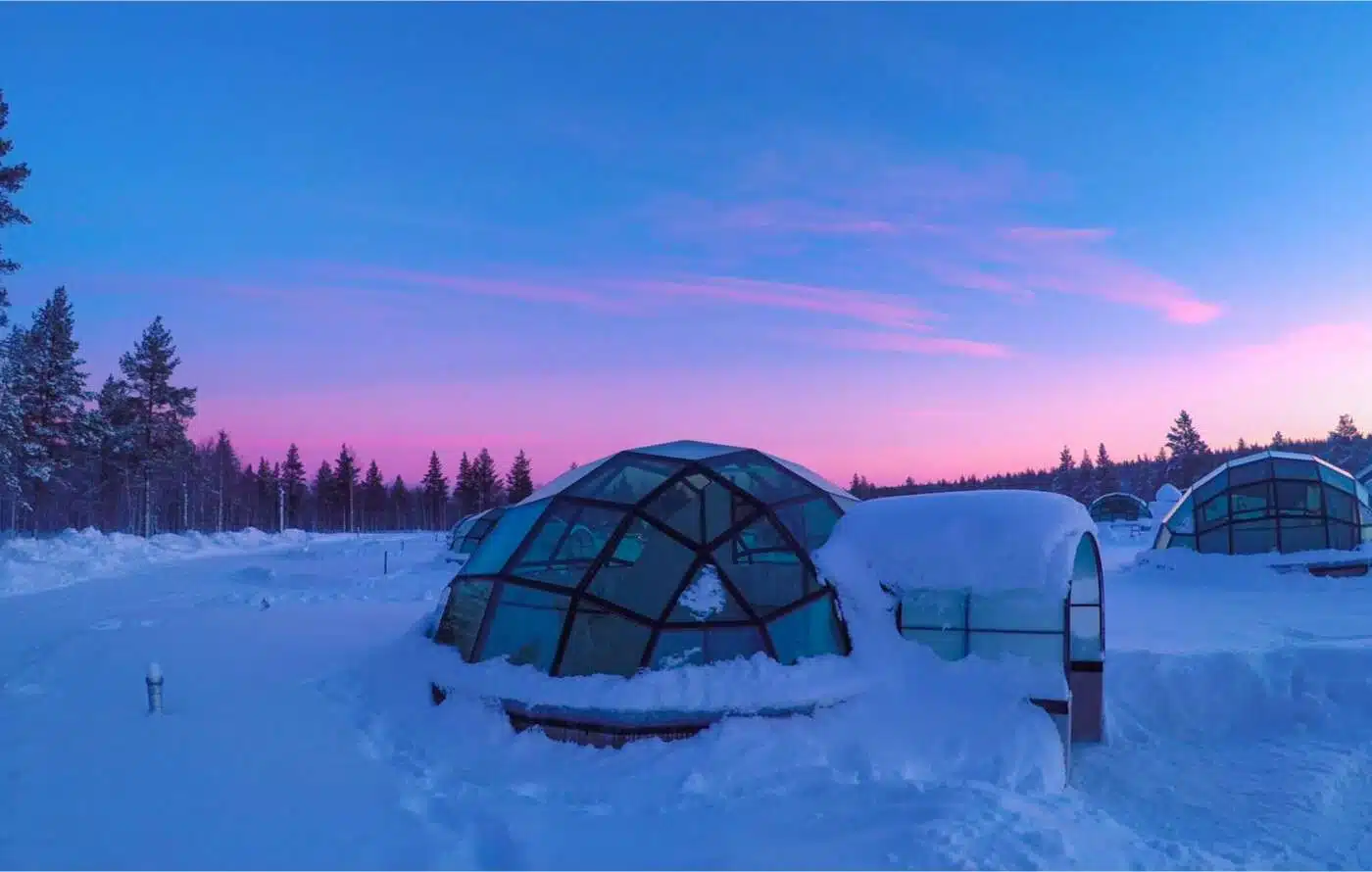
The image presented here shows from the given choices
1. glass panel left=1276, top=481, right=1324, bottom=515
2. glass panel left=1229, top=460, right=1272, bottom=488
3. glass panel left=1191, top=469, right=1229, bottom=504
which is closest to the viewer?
glass panel left=1276, top=481, right=1324, bottom=515

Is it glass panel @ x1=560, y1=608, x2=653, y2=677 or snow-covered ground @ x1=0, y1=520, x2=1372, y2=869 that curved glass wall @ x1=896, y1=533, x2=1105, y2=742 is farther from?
glass panel @ x1=560, y1=608, x2=653, y2=677

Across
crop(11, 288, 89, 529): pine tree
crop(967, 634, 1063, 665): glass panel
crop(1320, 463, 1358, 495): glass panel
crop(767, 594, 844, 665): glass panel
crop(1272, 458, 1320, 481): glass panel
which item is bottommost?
crop(967, 634, 1063, 665): glass panel

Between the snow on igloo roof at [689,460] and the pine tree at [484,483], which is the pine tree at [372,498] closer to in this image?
the pine tree at [484,483]

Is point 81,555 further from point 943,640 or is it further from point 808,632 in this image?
point 943,640

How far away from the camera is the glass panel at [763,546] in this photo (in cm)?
905

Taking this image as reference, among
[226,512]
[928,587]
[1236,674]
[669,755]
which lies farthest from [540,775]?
[226,512]

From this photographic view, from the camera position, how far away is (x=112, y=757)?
6797 mm

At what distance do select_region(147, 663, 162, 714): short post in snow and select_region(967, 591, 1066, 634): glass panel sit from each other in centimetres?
827

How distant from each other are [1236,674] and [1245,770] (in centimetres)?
219

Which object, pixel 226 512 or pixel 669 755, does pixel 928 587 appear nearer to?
pixel 669 755

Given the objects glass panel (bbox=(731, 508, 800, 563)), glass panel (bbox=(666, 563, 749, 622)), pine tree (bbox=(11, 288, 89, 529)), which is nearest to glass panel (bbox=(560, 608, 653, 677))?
glass panel (bbox=(666, 563, 749, 622))

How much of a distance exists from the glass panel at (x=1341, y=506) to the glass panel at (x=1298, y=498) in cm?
24

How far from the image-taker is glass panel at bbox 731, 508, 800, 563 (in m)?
9.05

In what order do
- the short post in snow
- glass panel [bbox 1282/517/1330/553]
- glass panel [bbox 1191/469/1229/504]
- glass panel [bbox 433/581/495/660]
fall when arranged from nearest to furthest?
1. the short post in snow
2. glass panel [bbox 433/581/495/660]
3. glass panel [bbox 1282/517/1330/553]
4. glass panel [bbox 1191/469/1229/504]
